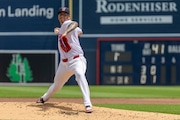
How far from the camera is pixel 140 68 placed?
20469 mm

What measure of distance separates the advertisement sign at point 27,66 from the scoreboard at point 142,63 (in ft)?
8.01

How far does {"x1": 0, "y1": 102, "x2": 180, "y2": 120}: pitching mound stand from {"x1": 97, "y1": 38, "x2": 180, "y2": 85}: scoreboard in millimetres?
11852

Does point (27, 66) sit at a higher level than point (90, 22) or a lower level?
lower

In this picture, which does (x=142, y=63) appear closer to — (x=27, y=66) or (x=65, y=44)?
(x=27, y=66)

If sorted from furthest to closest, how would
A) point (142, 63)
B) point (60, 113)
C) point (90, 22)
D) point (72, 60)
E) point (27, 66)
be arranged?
point (90, 22)
point (27, 66)
point (142, 63)
point (72, 60)
point (60, 113)

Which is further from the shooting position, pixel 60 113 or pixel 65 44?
pixel 65 44

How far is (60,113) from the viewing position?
7.63m

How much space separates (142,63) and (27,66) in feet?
17.2

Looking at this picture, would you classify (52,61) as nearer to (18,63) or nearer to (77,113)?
(18,63)

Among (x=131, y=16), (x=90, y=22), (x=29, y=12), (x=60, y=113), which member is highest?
(x=29, y=12)

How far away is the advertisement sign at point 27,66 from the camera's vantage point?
21.4m

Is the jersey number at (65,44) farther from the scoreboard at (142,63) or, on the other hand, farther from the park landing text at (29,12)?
the park landing text at (29,12)

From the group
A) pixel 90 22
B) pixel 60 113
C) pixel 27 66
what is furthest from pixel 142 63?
pixel 60 113

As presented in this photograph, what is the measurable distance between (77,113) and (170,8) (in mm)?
14743
